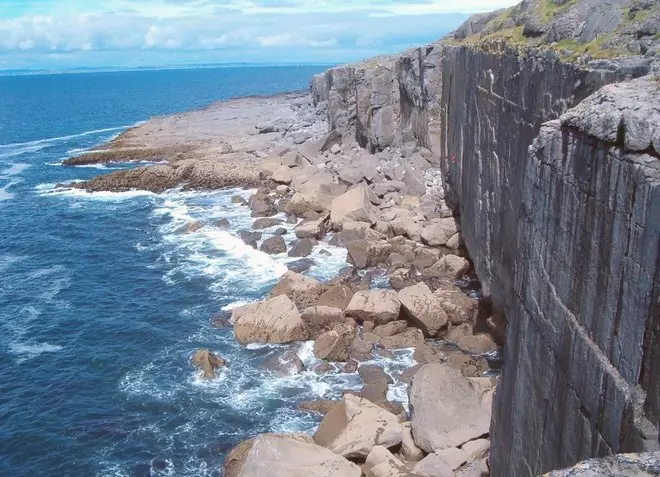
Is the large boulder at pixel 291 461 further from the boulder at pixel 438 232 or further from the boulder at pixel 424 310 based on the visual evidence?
the boulder at pixel 438 232

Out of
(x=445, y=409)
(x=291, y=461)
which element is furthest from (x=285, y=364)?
(x=445, y=409)

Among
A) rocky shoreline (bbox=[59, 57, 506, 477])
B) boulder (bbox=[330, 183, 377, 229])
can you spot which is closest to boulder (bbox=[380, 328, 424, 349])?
rocky shoreline (bbox=[59, 57, 506, 477])

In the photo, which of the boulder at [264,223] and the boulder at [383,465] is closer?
the boulder at [383,465]

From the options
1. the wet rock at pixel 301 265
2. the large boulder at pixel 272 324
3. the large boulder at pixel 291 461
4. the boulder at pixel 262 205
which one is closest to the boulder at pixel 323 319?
the large boulder at pixel 272 324

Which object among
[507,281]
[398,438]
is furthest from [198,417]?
[507,281]

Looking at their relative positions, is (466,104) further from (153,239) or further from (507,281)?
(153,239)

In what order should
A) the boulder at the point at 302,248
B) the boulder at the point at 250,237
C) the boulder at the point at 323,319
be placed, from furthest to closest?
the boulder at the point at 250,237 → the boulder at the point at 302,248 → the boulder at the point at 323,319

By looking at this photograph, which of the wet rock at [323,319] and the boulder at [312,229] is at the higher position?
the boulder at [312,229]

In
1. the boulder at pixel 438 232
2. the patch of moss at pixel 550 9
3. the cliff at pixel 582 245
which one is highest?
the patch of moss at pixel 550 9
